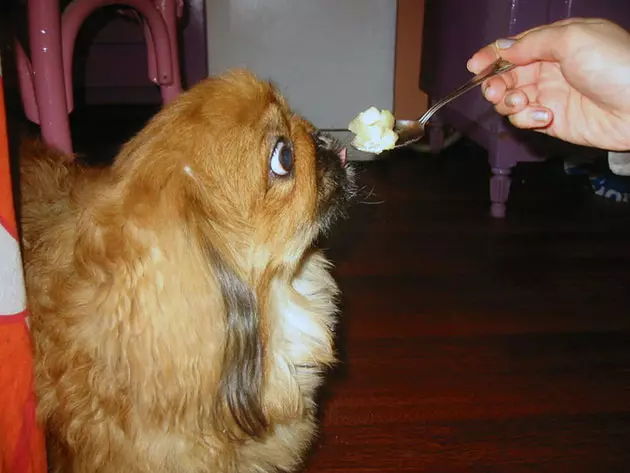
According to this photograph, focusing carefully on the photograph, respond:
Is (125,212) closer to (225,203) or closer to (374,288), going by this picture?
(225,203)

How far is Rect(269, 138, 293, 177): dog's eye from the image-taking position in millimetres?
1042

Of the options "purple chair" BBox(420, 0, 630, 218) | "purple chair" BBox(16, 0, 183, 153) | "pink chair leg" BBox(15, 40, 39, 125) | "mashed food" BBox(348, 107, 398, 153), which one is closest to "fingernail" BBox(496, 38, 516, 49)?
"mashed food" BBox(348, 107, 398, 153)

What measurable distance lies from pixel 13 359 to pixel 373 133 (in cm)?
73

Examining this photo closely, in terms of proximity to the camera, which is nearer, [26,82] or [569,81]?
[569,81]

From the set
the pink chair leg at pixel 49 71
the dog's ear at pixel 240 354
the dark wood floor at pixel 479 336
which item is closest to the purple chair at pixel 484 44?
the dark wood floor at pixel 479 336

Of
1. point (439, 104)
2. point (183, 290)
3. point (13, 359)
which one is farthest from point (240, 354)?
point (439, 104)

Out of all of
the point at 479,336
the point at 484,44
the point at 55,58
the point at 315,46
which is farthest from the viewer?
the point at 315,46

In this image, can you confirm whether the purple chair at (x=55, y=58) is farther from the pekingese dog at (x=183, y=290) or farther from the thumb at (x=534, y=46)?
the thumb at (x=534, y=46)

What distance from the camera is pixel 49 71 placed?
1.63 m

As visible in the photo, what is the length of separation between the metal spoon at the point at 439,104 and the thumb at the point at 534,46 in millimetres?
20

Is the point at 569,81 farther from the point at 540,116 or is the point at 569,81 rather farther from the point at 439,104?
the point at 439,104

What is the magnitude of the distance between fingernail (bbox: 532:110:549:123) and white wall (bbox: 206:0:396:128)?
246 cm

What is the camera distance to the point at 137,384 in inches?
35.2

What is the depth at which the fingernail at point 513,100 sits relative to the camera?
4.17 feet
